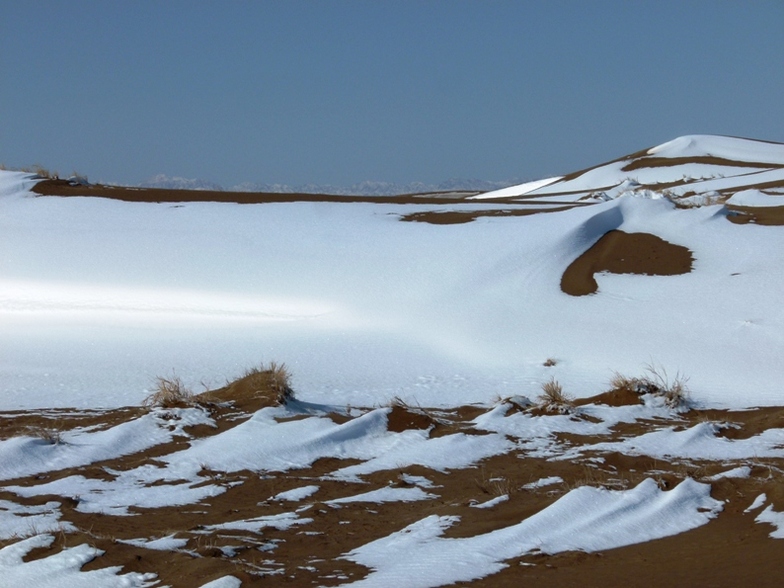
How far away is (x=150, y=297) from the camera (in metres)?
14.9

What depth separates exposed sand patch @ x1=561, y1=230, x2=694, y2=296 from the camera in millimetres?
15094

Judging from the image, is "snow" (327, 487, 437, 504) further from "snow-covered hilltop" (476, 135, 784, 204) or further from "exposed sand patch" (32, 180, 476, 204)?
"snow-covered hilltop" (476, 135, 784, 204)

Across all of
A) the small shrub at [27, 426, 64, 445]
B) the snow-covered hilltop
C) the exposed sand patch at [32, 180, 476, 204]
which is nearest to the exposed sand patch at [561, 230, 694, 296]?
the exposed sand patch at [32, 180, 476, 204]

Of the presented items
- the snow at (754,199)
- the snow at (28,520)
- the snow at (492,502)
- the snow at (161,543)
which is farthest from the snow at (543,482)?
the snow at (754,199)

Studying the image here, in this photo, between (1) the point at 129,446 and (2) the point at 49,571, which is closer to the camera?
(2) the point at 49,571

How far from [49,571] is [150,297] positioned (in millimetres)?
10818

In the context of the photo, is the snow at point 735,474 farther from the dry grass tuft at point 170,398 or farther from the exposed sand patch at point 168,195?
the exposed sand patch at point 168,195

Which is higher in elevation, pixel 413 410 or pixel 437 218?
pixel 437 218

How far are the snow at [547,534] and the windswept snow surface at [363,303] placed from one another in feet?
14.5

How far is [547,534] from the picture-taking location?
4.99 m

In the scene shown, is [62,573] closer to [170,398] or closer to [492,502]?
[492,502]

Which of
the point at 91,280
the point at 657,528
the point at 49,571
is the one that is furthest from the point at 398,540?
the point at 91,280

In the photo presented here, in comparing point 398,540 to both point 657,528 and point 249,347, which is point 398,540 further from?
point 249,347

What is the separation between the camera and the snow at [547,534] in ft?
14.8
